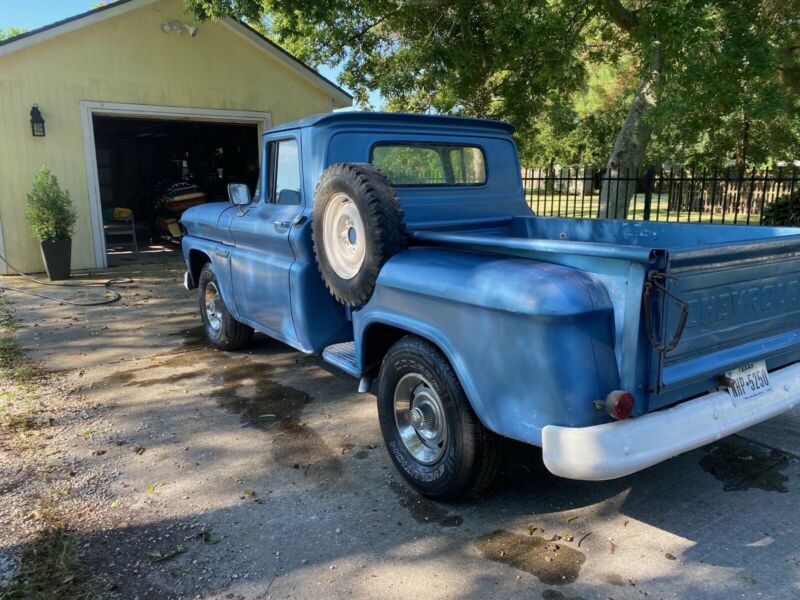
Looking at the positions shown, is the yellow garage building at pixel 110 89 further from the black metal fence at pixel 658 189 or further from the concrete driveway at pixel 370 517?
the concrete driveway at pixel 370 517

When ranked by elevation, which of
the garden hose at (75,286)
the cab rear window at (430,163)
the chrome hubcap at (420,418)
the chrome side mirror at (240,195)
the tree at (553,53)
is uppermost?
the tree at (553,53)

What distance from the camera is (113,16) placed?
10.5 meters

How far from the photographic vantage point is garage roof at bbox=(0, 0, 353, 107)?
31.8 feet

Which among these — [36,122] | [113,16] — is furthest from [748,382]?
[113,16]

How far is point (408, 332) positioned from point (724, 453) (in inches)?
85.5

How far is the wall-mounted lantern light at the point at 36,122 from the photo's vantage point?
10.0 m

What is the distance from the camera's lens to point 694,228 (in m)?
3.77

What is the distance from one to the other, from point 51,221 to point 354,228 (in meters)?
8.36

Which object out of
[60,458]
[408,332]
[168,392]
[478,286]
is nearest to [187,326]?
[168,392]

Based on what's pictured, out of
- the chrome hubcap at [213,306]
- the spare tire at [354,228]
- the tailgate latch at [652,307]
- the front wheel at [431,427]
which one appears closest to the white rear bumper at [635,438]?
the tailgate latch at [652,307]

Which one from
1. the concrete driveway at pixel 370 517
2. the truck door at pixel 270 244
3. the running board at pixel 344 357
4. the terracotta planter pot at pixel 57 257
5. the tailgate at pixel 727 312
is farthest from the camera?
the terracotta planter pot at pixel 57 257

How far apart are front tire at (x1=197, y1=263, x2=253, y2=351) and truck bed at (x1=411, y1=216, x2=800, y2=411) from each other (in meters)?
2.96

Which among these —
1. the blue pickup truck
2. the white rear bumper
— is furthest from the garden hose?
the white rear bumper

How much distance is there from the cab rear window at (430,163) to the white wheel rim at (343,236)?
799 millimetres
